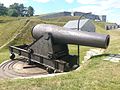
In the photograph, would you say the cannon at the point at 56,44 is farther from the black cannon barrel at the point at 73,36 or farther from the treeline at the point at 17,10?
the treeline at the point at 17,10

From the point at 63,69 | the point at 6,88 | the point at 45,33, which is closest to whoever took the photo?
the point at 6,88

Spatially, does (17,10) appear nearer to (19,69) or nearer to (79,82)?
(19,69)

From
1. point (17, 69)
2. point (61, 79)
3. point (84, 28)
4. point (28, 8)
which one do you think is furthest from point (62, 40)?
point (28, 8)

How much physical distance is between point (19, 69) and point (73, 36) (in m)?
3.23

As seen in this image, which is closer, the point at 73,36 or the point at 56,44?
the point at 73,36

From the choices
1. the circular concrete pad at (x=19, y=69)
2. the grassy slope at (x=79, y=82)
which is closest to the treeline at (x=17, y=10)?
the circular concrete pad at (x=19, y=69)

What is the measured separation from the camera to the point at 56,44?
37.7ft

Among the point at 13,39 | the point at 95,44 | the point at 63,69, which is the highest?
the point at 95,44

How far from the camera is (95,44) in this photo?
9938 mm

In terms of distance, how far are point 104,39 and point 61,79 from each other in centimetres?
296

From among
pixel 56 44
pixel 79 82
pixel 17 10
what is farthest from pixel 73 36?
pixel 17 10

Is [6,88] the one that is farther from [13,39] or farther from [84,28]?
[84,28]

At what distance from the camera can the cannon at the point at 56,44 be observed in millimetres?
10027

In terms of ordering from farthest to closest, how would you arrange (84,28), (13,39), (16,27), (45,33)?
(84,28) → (16,27) → (13,39) → (45,33)
